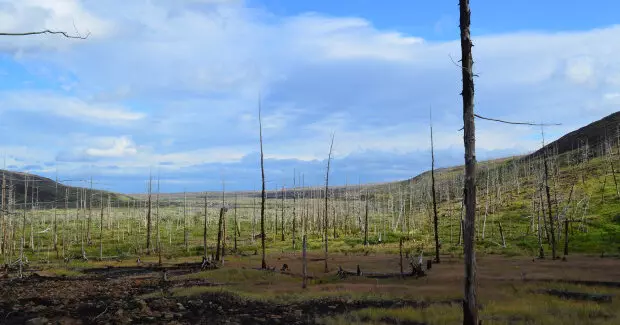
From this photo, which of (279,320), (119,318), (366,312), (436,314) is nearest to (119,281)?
(119,318)

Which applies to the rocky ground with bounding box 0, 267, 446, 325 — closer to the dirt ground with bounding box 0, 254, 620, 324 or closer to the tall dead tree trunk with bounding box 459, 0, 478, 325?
the dirt ground with bounding box 0, 254, 620, 324

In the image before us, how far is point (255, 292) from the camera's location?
27.6 meters

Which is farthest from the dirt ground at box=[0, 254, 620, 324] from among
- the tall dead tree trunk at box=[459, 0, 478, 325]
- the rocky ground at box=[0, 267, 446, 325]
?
the tall dead tree trunk at box=[459, 0, 478, 325]

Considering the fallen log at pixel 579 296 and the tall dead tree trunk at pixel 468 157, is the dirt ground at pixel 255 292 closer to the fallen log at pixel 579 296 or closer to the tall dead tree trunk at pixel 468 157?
the fallen log at pixel 579 296

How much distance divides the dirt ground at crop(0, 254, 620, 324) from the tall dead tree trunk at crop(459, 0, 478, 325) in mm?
6091

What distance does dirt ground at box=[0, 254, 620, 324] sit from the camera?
784 inches

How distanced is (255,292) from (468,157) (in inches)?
702

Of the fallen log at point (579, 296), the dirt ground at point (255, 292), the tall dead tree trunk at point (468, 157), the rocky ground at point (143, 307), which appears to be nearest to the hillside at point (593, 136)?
the dirt ground at point (255, 292)

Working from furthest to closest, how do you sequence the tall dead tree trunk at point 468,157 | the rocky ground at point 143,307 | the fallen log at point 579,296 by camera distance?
the fallen log at point 579,296
the rocky ground at point 143,307
the tall dead tree trunk at point 468,157

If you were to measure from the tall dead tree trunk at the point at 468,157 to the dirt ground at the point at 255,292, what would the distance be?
240 inches

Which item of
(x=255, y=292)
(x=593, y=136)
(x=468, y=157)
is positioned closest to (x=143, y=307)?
(x=255, y=292)

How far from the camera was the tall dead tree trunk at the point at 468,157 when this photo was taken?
13.0 metres

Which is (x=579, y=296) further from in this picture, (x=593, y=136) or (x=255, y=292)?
(x=593, y=136)

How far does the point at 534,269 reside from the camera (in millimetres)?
35438
